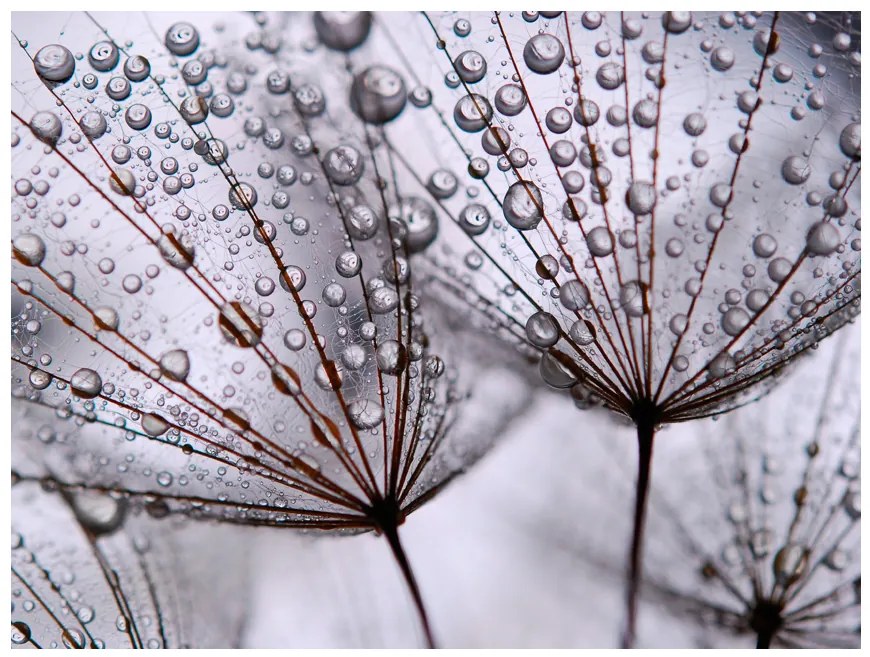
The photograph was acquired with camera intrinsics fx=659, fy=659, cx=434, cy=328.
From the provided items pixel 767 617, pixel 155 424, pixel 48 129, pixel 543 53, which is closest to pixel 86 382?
pixel 155 424

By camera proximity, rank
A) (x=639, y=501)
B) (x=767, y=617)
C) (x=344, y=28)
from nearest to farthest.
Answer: (x=344, y=28)
(x=639, y=501)
(x=767, y=617)

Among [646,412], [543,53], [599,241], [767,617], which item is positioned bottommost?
[767,617]

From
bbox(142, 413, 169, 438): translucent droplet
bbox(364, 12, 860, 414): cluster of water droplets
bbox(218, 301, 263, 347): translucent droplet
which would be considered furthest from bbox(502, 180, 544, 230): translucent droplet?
bbox(142, 413, 169, 438): translucent droplet

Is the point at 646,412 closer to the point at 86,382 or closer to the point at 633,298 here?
the point at 633,298

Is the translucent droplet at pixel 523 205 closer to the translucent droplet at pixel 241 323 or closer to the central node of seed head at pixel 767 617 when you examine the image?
the translucent droplet at pixel 241 323

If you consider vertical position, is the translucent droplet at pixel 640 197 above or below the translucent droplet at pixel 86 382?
above

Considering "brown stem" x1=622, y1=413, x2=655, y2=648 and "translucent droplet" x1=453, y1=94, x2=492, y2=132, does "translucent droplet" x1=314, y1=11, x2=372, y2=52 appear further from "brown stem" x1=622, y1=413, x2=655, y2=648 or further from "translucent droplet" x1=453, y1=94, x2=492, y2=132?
"brown stem" x1=622, y1=413, x2=655, y2=648

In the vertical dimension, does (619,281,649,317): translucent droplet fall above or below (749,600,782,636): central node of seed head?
above

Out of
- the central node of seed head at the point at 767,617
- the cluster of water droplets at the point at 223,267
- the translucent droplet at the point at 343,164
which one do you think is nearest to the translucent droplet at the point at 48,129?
the cluster of water droplets at the point at 223,267

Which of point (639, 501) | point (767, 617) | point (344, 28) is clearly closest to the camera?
point (344, 28)
